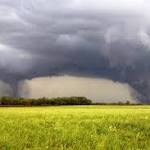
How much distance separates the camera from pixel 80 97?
162250mm

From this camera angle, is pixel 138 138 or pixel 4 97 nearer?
pixel 138 138

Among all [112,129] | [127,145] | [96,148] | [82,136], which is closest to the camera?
[96,148]

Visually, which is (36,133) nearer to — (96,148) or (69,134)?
(69,134)

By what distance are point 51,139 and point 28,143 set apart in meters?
1.35

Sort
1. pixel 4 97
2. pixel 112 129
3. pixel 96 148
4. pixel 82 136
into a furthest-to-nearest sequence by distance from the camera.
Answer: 1. pixel 4 97
2. pixel 112 129
3. pixel 82 136
4. pixel 96 148

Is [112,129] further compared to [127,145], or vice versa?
[112,129]

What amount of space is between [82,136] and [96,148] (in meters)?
3.01

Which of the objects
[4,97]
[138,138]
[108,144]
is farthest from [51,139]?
[4,97]

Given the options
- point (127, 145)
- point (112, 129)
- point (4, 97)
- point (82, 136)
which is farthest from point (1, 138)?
point (4, 97)

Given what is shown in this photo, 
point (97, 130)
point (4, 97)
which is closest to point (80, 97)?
point (4, 97)

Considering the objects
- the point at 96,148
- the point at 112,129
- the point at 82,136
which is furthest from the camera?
the point at 112,129

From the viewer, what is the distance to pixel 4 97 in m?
156

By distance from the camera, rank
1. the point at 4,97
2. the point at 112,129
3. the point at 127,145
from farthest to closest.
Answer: the point at 4,97 < the point at 112,129 < the point at 127,145

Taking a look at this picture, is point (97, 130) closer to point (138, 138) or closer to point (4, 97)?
point (138, 138)
